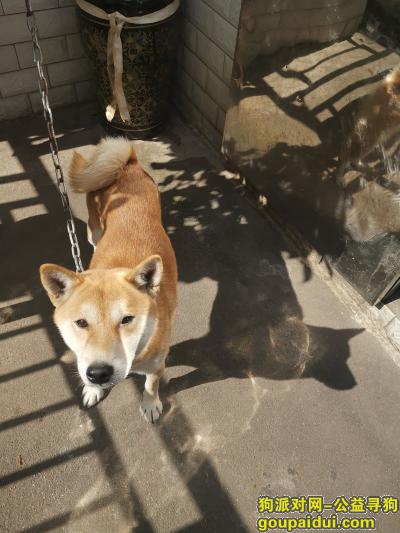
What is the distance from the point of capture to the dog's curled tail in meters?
3.30

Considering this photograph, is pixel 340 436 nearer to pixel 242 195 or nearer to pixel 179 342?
pixel 179 342

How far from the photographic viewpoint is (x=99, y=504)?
8.82 feet

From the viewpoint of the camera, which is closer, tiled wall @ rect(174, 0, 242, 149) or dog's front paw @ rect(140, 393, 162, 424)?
dog's front paw @ rect(140, 393, 162, 424)

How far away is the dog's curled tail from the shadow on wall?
5.54 feet

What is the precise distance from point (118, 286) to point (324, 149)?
2.52 m

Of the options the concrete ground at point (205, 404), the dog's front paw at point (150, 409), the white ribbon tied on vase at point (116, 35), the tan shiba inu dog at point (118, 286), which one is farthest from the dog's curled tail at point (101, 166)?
the dog's front paw at point (150, 409)

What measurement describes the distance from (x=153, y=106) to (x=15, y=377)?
3.78 m

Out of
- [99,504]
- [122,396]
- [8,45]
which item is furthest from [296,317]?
[8,45]

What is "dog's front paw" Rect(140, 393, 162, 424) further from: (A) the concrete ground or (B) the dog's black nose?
(B) the dog's black nose

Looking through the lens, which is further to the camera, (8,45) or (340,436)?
(8,45)

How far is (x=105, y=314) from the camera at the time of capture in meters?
2.11

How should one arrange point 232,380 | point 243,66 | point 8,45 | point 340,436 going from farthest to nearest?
1. point 8,45
2. point 243,66
3. point 232,380
4. point 340,436

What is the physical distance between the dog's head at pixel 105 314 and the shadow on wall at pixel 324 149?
2.14m

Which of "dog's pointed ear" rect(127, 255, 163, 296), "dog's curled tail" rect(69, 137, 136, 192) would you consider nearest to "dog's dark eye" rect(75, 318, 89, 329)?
"dog's pointed ear" rect(127, 255, 163, 296)
